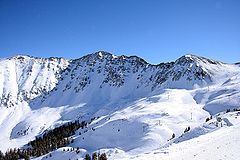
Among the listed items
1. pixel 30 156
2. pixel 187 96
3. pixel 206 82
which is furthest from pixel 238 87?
pixel 30 156

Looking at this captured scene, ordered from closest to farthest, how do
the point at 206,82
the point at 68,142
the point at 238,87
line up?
the point at 68,142
the point at 238,87
the point at 206,82

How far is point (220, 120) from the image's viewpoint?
64625 mm

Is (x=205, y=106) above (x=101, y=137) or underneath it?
above

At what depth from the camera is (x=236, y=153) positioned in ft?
104

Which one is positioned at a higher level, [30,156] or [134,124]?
[134,124]

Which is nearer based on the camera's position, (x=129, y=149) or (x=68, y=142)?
(x=129, y=149)

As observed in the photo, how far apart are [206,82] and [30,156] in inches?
4673

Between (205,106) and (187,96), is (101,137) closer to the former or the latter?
(205,106)

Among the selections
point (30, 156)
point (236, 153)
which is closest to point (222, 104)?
point (30, 156)

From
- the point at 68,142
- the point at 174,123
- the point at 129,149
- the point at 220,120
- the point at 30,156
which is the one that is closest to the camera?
the point at 220,120

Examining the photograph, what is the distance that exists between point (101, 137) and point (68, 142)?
17.4 metres

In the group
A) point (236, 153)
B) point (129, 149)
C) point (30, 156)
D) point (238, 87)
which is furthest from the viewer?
point (238, 87)

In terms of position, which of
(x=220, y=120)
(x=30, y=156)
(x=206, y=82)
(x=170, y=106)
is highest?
(x=206, y=82)

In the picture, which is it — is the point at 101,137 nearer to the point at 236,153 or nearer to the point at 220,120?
the point at 220,120
